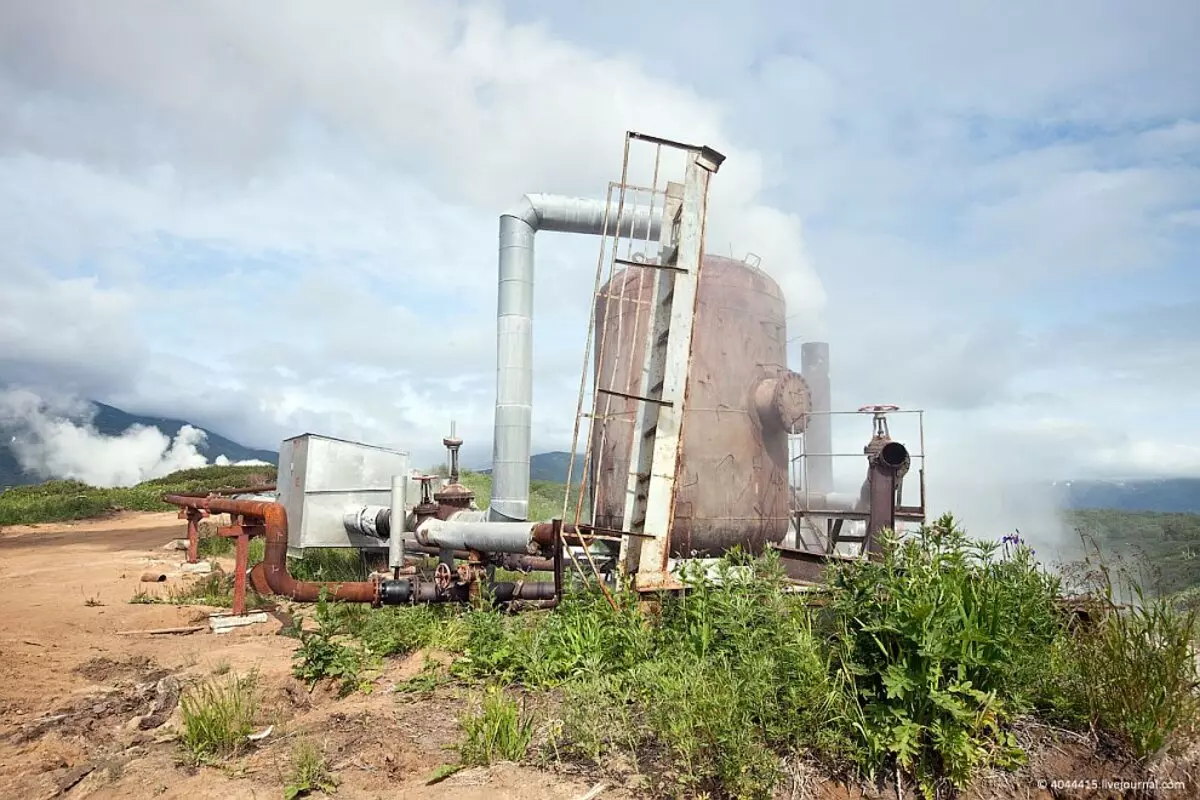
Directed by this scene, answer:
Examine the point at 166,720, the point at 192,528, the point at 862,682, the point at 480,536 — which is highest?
the point at 480,536

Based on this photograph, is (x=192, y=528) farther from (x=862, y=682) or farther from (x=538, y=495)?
(x=538, y=495)

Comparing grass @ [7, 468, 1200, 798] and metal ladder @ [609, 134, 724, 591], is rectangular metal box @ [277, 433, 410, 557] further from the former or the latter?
grass @ [7, 468, 1200, 798]

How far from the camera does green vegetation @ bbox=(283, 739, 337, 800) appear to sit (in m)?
4.27

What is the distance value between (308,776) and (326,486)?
27.5 feet

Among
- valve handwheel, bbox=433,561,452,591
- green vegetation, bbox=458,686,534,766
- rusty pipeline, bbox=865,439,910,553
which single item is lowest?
green vegetation, bbox=458,686,534,766

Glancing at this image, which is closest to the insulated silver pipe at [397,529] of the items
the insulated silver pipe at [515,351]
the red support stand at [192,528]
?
the insulated silver pipe at [515,351]

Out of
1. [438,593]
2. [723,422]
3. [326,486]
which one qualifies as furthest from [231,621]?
[723,422]

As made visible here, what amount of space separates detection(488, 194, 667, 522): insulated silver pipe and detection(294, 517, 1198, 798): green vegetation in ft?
24.4

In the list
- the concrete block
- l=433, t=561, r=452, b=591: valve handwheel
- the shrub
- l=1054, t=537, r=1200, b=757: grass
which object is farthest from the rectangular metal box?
l=1054, t=537, r=1200, b=757: grass

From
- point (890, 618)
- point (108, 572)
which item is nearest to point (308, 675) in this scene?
point (890, 618)

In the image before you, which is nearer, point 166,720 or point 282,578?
point 166,720

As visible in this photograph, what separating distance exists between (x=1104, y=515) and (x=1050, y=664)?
105ft

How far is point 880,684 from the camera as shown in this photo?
14.2 feet

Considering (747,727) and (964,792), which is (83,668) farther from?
(964,792)
